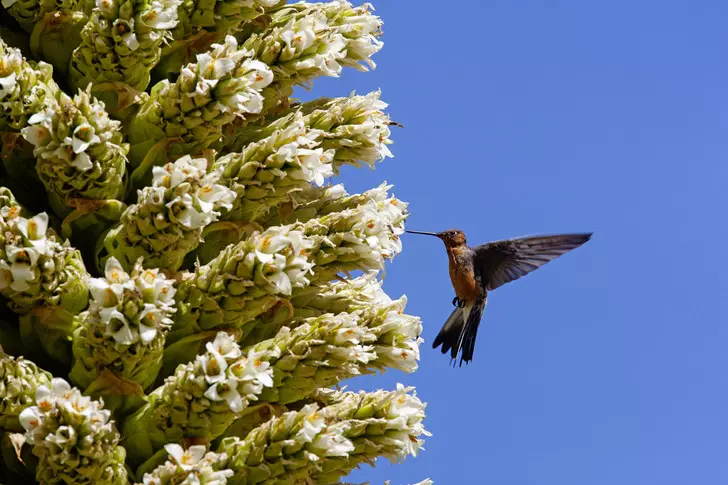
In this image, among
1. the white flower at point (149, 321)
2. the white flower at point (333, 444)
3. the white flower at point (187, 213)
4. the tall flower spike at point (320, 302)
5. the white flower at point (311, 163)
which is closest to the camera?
the white flower at point (149, 321)

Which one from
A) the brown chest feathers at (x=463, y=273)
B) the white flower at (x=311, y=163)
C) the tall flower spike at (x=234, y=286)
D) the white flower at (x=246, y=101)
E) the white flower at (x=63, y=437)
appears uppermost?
the brown chest feathers at (x=463, y=273)

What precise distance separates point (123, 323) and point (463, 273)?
10.2m

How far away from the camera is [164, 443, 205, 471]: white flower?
670 centimetres

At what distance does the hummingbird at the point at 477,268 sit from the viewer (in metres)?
16.0

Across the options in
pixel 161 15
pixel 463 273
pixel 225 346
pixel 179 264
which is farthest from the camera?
pixel 463 273

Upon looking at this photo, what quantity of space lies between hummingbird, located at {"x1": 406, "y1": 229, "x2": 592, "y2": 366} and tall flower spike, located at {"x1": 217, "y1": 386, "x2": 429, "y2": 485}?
8.06 m

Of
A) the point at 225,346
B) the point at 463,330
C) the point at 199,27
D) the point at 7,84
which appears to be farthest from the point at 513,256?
the point at 7,84

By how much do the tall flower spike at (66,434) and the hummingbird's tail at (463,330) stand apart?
10752mm

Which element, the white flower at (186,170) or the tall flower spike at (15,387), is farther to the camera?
the white flower at (186,170)

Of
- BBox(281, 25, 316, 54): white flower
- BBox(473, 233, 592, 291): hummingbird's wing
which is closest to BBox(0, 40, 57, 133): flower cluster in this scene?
BBox(281, 25, 316, 54): white flower

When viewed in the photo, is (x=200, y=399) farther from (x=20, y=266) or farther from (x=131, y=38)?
(x=131, y=38)

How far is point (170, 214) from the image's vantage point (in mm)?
7160

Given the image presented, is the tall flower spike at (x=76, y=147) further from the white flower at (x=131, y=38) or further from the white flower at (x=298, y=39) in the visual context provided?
the white flower at (x=298, y=39)

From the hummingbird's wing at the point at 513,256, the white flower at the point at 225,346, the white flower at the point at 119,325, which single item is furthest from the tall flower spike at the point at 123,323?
the hummingbird's wing at the point at 513,256
